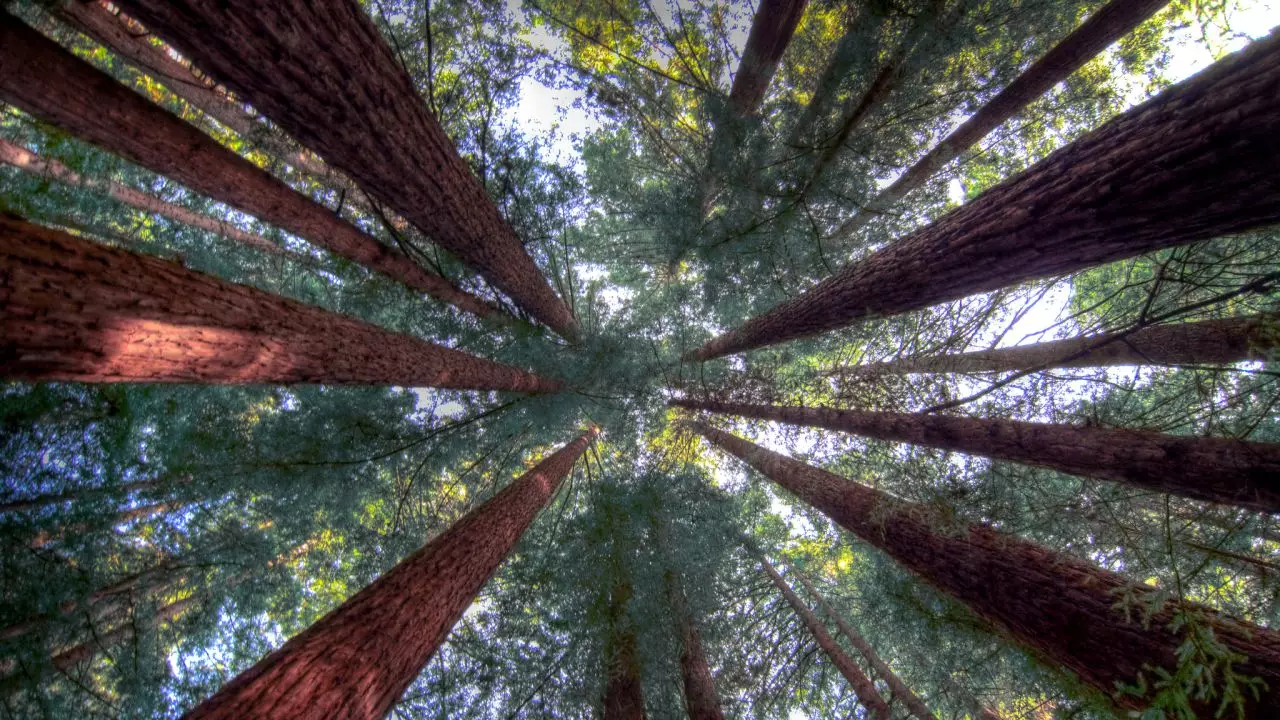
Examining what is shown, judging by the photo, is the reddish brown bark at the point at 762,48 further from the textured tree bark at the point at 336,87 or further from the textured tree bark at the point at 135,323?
the textured tree bark at the point at 135,323

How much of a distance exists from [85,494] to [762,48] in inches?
433

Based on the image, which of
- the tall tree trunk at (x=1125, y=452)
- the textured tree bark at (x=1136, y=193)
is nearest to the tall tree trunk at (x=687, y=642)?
the tall tree trunk at (x=1125, y=452)

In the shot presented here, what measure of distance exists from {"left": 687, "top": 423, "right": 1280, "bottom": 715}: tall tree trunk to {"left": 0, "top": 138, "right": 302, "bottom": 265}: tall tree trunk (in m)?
9.61

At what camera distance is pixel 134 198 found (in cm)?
695

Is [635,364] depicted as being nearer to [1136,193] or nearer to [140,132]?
[140,132]

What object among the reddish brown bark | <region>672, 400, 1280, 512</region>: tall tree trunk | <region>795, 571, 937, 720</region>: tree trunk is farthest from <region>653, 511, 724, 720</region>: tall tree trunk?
the reddish brown bark

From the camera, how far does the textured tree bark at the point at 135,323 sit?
1.73 metres

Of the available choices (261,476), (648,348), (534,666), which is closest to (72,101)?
(261,476)

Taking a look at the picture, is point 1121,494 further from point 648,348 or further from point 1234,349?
point 648,348

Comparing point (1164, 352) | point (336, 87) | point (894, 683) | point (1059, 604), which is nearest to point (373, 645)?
point (336, 87)

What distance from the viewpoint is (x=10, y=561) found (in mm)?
5000

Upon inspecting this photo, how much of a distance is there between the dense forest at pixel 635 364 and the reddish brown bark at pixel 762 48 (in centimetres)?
6

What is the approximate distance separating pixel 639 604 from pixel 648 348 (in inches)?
191

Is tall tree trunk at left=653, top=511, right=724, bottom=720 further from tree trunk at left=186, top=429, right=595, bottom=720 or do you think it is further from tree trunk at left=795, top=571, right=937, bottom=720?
tree trunk at left=186, top=429, right=595, bottom=720
